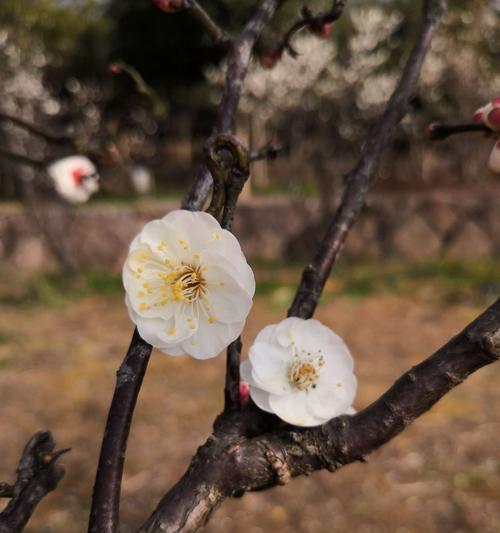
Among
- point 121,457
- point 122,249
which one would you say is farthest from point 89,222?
point 121,457

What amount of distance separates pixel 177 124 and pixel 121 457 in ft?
37.9

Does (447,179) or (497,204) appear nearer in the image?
(497,204)

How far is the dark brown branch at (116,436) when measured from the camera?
61cm

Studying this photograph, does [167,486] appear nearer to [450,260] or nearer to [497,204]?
[450,260]

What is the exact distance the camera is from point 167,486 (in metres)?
2.77

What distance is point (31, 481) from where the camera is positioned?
700mm

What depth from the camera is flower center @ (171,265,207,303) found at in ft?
→ 1.96

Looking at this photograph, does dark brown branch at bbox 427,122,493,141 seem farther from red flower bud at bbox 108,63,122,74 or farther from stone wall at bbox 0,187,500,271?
stone wall at bbox 0,187,500,271

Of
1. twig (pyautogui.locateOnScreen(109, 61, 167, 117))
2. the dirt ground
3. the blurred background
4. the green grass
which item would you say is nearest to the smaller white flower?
the blurred background

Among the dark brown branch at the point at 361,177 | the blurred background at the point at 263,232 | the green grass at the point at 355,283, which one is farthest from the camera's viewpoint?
the green grass at the point at 355,283

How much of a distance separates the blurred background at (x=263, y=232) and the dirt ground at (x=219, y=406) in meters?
0.01

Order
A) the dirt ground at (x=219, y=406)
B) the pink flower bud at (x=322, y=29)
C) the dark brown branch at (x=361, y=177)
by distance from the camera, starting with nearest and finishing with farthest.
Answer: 1. the dark brown branch at (x=361, y=177)
2. the pink flower bud at (x=322, y=29)
3. the dirt ground at (x=219, y=406)

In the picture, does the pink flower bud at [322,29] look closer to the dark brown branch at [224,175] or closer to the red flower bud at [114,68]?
the red flower bud at [114,68]

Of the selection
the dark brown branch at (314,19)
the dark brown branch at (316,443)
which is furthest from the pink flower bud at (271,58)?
the dark brown branch at (316,443)
